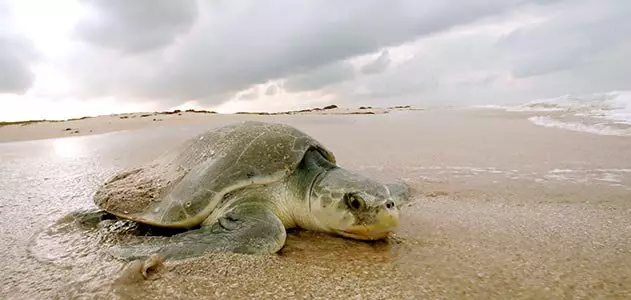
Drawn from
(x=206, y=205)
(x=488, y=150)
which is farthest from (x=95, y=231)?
(x=488, y=150)

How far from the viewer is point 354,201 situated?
219 cm

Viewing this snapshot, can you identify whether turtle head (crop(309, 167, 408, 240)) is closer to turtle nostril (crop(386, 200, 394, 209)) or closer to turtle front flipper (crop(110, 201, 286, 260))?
turtle nostril (crop(386, 200, 394, 209))

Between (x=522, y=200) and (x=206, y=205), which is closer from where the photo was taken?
(x=206, y=205)

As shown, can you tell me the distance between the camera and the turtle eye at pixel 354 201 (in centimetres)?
216

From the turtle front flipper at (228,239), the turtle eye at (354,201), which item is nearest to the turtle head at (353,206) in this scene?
the turtle eye at (354,201)

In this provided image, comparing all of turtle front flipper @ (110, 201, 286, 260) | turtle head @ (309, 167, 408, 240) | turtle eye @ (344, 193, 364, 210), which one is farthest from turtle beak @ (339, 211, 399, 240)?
turtle front flipper @ (110, 201, 286, 260)

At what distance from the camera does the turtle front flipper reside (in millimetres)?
1944

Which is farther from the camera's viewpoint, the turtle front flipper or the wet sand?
the turtle front flipper

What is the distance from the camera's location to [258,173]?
245 cm

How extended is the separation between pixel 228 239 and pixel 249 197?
42 centimetres

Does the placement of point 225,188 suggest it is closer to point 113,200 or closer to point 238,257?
point 238,257

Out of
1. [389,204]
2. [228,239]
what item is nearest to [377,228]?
Result: [389,204]

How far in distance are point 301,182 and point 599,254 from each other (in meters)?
1.57

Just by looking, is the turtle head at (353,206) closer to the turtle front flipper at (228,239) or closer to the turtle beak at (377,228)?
the turtle beak at (377,228)
